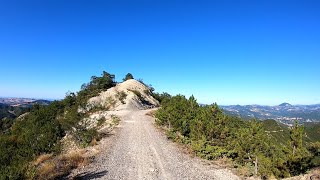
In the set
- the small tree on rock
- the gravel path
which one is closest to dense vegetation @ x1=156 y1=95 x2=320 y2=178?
the gravel path

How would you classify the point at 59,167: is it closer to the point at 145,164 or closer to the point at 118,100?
the point at 145,164

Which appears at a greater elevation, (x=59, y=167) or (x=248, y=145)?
(x=248, y=145)

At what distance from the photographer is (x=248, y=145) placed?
69.7 ft

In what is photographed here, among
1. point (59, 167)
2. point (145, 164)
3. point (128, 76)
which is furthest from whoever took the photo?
point (128, 76)

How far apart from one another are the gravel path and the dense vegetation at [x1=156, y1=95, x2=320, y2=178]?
1.89 metres

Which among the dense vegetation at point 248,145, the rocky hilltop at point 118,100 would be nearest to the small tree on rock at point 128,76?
the rocky hilltop at point 118,100

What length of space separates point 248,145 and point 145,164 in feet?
25.9

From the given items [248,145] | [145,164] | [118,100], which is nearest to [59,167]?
[145,164]

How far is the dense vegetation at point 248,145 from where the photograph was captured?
16891mm

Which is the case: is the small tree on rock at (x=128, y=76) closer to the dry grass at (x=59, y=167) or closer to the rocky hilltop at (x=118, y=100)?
the rocky hilltop at (x=118, y=100)

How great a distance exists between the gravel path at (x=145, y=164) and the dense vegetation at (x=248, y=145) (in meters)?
1.89

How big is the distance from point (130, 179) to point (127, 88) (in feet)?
251

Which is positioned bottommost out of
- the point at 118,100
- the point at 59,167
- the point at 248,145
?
the point at 59,167

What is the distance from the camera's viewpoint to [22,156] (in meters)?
33.5
